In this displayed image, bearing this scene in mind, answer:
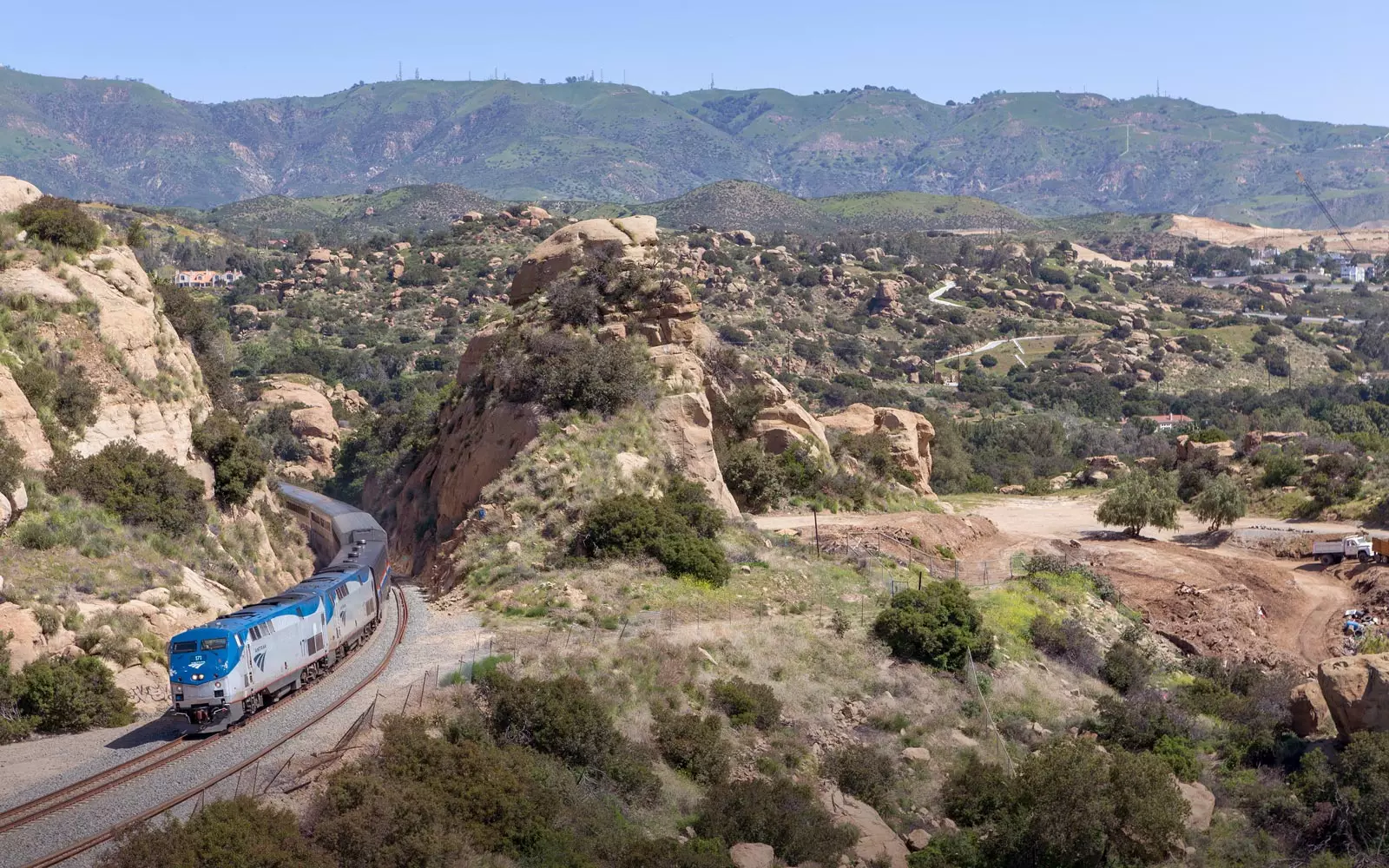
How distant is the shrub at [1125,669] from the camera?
96.6 ft

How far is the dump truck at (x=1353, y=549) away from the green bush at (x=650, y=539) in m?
21.0

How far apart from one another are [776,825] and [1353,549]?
92.3 feet

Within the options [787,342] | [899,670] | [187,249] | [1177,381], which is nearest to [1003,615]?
[899,670]

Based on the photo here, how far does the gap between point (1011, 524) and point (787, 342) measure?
5599 centimetres

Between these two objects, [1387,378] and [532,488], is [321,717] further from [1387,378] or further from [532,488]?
[1387,378]

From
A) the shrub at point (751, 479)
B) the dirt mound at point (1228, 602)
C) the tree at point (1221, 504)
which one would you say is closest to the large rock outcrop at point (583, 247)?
the shrub at point (751, 479)

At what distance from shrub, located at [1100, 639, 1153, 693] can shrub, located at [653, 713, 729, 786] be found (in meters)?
12.1

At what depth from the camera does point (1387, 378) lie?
343 ft

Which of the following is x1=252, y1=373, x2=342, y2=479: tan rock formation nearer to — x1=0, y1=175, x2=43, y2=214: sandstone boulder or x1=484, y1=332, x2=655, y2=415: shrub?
x1=0, y1=175, x2=43, y2=214: sandstone boulder

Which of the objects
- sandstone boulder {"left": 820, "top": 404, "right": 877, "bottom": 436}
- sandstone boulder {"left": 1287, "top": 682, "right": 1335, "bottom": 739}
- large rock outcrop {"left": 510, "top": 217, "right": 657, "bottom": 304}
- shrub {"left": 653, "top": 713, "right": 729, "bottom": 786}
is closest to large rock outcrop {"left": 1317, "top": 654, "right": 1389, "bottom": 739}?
sandstone boulder {"left": 1287, "top": 682, "right": 1335, "bottom": 739}

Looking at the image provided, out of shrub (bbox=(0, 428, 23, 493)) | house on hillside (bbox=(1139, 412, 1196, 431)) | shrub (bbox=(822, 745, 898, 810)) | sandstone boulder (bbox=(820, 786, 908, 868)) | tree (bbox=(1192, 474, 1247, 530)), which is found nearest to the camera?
sandstone boulder (bbox=(820, 786, 908, 868))

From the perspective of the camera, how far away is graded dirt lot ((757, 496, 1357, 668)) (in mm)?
34125

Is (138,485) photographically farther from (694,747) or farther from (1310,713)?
(1310,713)

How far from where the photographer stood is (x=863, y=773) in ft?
72.0
